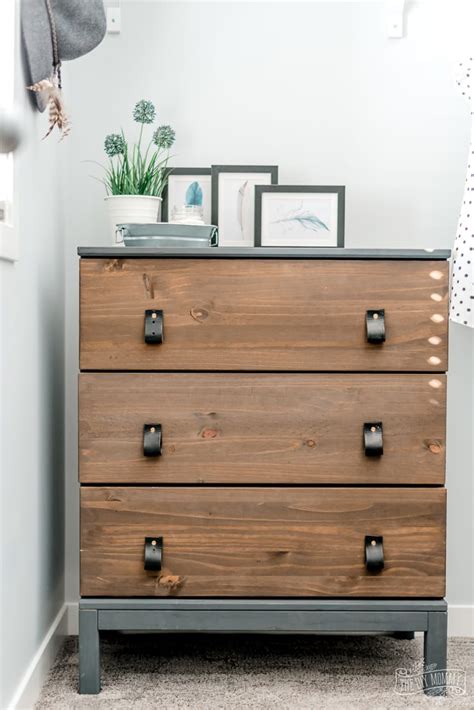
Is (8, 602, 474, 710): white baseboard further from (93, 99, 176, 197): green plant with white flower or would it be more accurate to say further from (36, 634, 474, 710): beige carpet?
(93, 99, 176, 197): green plant with white flower

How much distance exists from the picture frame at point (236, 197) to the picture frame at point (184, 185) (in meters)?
0.03

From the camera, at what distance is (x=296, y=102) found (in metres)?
1.98

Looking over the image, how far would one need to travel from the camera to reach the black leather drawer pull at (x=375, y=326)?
60.4 inches

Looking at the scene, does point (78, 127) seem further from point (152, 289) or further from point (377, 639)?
point (377, 639)

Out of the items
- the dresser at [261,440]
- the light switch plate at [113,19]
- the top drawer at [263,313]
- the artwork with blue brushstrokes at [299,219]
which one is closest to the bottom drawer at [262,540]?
the dresser at [261,440]

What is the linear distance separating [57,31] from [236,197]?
60 centimetres

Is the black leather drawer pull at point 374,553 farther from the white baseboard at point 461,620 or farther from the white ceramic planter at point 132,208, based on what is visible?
the white ceramic planter at point 132,208

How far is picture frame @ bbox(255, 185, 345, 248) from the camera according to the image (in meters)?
1.82

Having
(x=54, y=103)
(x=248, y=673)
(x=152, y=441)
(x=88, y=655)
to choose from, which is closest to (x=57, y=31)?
(x=54, y=103)

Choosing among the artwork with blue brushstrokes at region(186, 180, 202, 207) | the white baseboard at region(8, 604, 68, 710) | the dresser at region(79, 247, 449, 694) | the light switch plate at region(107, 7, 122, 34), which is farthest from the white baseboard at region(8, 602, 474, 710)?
the light switch plate at region(107, 7, 122, 34)

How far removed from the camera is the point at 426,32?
1.97 metres

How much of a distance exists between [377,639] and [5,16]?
1.66 m

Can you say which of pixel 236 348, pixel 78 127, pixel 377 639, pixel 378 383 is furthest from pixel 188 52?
pixel 377 639

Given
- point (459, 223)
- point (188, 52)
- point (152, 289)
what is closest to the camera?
point (152, 289)
